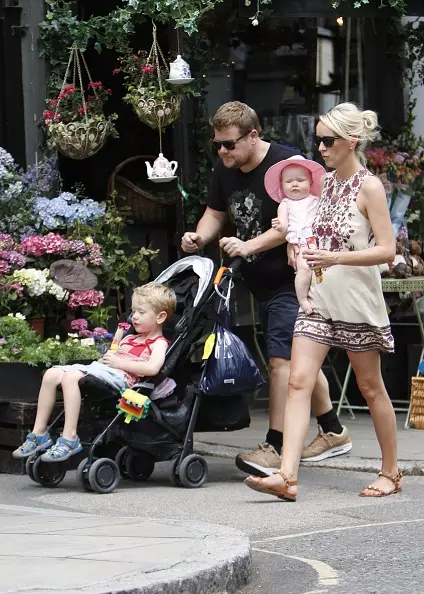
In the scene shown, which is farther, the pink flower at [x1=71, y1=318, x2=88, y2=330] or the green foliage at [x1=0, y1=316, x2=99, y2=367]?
the pink flower at [x1=71, y1=318, x2=88, y2=330]

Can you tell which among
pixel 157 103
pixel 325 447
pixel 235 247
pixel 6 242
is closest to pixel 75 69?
pixel 157 103

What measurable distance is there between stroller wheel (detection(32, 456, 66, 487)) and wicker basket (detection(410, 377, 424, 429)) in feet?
10.1

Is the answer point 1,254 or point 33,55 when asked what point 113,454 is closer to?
point 1,254

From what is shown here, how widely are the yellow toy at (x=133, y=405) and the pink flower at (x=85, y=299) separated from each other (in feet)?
6.04

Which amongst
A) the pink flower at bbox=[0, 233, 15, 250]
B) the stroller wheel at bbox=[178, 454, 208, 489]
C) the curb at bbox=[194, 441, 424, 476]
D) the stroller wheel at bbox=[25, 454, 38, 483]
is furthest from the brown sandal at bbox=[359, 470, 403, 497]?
the pink flower at bbox=[0, 233, 15, 250]

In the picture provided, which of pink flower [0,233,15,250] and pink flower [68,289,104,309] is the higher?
pink flower [0,233,15,250]

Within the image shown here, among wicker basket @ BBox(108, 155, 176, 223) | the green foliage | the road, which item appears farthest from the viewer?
wicker basket @ BBox(108, 155, 176, 223)

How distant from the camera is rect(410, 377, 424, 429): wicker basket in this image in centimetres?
1013

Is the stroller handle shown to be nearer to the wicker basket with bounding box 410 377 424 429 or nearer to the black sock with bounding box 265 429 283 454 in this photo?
the black sock with bounding box 265 429 283 454

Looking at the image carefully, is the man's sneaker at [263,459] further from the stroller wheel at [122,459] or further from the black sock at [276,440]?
the stroller wheel at [122,459]

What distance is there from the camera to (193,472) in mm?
7938

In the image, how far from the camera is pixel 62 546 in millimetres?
5660

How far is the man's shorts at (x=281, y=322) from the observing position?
823 cm

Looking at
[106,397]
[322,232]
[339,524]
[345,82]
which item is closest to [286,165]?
[322,232]
